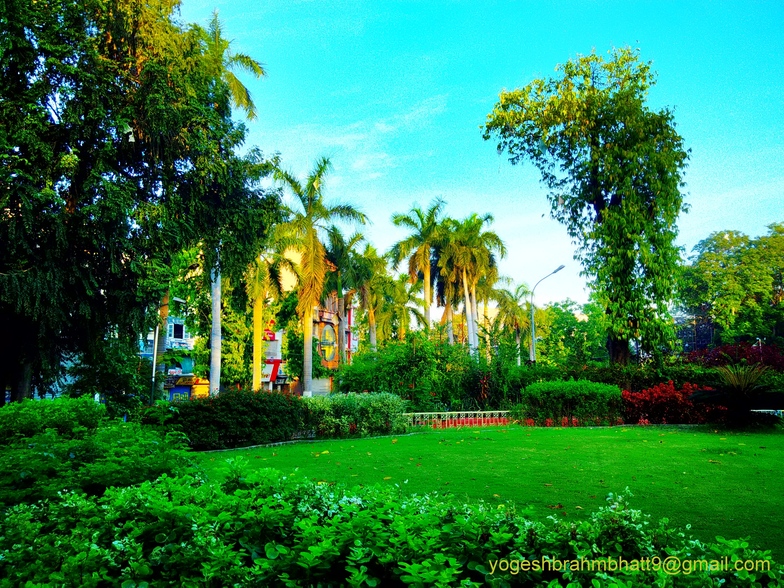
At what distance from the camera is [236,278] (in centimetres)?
2077

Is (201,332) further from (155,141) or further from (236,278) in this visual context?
(155,141)

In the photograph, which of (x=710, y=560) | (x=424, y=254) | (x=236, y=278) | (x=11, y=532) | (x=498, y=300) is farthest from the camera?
(x=498, y=300)

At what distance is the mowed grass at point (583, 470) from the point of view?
6.04m

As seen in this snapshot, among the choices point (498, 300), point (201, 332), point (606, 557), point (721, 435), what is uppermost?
point (498, 300)

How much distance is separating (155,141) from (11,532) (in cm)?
1592

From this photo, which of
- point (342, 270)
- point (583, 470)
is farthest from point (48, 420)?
point (342, 270)

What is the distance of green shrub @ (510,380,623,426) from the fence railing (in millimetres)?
1069

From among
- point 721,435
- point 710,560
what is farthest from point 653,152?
point 710,560

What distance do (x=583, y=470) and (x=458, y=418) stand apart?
35.0 feet

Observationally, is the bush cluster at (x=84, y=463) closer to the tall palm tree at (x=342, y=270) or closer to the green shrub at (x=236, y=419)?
the green shrub at (x=236, y=419)

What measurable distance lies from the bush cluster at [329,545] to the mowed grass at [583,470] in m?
0.42

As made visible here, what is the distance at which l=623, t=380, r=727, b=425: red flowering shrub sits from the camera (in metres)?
17.7

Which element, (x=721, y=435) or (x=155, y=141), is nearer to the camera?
(x=721, y=435)

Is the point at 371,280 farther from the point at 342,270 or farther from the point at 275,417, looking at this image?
the point at 275,417
